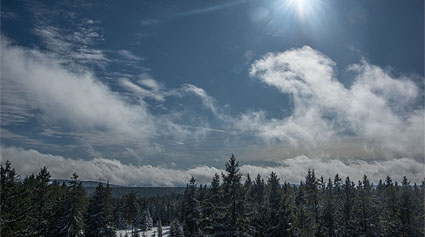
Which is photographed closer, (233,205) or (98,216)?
(233,205)

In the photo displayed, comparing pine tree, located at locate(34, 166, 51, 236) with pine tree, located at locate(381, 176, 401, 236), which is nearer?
pine tree, located at locate(34, 166, 51, 236)

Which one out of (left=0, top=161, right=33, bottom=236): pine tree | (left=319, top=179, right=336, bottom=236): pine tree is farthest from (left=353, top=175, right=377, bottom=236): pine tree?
(left=0, top=161, right=33, bottom=236): pine tree

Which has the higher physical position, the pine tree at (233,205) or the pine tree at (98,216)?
the pine tree at (233,205)

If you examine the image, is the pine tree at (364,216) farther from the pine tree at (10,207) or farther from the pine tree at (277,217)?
the pine tree at (10,207)

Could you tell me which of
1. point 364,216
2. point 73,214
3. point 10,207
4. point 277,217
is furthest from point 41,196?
point 364,216

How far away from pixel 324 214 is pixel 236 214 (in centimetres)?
2628

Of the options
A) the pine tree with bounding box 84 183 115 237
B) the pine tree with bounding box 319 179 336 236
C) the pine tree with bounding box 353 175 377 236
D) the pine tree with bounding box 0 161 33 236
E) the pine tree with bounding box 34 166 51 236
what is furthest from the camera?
the pine tree with bounding box 353 175 377 236

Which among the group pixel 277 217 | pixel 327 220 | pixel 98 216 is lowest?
pixel 98 216

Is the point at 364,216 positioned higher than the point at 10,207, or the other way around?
the point at 10,207

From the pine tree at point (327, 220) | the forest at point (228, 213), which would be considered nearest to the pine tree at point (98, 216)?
the forest at point (228, 213)

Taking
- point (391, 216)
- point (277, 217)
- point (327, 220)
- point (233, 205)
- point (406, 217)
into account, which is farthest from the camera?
point (391, 216)

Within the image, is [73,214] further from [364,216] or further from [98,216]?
[364,216]

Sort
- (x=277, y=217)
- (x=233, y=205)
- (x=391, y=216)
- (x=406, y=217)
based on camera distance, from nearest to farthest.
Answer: (x=233, y=205), (x=277, y=217), (x=406, y=217), (x=391, y=216)

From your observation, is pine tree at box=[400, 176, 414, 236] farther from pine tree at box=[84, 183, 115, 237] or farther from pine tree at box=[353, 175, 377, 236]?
pine tree at box=[84, 183, 115, 237]
